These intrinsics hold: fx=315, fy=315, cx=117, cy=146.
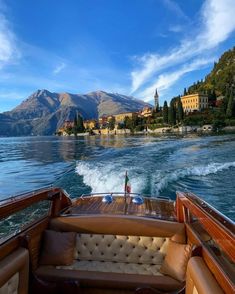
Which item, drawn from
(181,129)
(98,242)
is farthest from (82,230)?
(181,129)

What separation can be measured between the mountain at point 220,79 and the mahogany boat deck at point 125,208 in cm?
12844

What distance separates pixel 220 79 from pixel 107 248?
14917cm

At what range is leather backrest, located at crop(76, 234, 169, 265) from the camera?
4988 mm

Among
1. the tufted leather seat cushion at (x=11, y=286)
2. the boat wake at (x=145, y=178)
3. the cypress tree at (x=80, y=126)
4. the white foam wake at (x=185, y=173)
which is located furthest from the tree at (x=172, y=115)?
the tufted leather seat cushion at (x=11, y=286)

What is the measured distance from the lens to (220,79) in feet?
469

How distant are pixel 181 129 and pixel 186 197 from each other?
103 metres

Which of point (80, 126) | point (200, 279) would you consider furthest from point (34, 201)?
point (80, 126)

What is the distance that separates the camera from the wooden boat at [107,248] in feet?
12.7

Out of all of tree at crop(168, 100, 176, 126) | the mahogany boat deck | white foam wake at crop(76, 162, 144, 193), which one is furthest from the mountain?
the mahogany boat deck

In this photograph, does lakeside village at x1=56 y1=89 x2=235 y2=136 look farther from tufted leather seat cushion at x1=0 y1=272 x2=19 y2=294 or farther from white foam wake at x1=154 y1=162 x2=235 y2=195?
Result: tufted leather seat cushion at x1=0 y1=272 x2=19 y2=294

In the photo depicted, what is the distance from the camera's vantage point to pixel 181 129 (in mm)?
105438

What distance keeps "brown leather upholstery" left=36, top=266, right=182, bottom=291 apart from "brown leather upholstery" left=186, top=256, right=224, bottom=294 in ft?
1.95

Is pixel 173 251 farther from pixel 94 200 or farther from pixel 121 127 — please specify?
pixel 121 127

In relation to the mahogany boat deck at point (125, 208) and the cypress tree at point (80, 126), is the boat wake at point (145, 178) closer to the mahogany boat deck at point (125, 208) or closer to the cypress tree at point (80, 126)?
the mahogany boat deck at point (125, 208)
